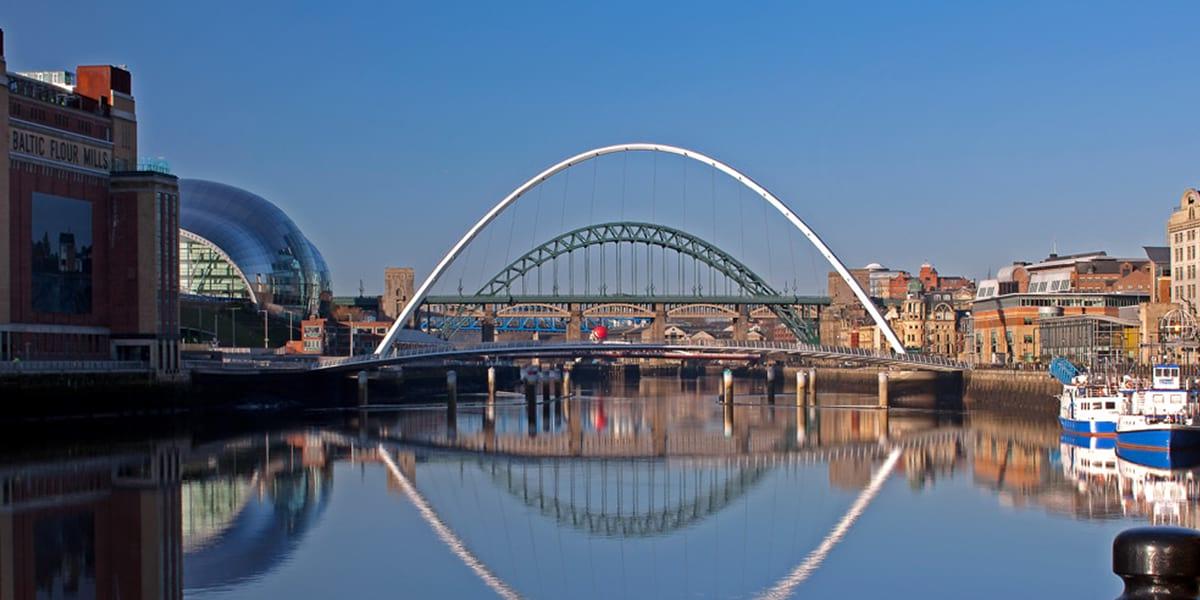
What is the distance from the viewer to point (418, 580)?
2792 cm

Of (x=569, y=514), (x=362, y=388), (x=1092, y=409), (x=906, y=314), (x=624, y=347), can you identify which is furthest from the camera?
(x=906, y=314)

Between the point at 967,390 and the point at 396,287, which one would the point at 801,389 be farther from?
the point at 396,287

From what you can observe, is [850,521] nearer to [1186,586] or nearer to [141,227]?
[1186,586]

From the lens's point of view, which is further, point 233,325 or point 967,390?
point 233,325

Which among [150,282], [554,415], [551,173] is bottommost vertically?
[554,415]

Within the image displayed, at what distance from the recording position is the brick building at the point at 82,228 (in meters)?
67.9

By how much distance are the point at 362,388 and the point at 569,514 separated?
2158 inches

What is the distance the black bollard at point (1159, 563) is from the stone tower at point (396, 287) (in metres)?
159

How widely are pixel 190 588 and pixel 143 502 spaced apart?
1403 centimetres

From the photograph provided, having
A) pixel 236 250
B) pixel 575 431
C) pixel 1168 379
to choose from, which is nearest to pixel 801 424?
pixel 575 431

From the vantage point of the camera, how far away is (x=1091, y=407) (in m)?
57.8

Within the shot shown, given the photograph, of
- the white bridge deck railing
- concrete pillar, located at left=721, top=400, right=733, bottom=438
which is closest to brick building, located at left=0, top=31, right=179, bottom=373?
the white bridge deck railing

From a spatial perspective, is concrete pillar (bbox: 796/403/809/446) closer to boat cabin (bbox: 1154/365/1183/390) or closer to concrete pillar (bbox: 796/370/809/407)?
concrete pillar (bbox: 796/370/809/407)

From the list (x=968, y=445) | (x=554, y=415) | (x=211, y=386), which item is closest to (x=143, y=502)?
(x=968, y=445)
